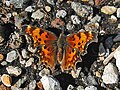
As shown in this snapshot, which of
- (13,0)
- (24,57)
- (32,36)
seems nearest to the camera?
(32,36)

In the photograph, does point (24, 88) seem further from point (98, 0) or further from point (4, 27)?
point (98, 0)

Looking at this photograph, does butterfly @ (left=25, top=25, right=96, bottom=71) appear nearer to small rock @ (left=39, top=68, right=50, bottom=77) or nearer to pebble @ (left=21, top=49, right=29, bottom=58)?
small rock @ (left=39, top=68, right=50, bottom=77)


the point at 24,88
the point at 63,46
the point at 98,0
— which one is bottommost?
the point at 24,88

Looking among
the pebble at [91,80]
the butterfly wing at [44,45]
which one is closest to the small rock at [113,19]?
the pebble at [91,80]

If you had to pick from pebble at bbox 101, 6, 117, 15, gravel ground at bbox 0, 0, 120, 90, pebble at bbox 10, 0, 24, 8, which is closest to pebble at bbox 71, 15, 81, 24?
gravel ground at bbox 0, 0, 120, 90

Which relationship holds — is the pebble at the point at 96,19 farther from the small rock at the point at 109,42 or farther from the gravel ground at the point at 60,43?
the small rock at the point at 109,42

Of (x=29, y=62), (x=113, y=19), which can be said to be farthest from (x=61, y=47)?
(x=113, y=19)

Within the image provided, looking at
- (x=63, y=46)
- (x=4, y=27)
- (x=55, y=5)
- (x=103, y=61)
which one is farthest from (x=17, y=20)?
(x=103, y=61)
